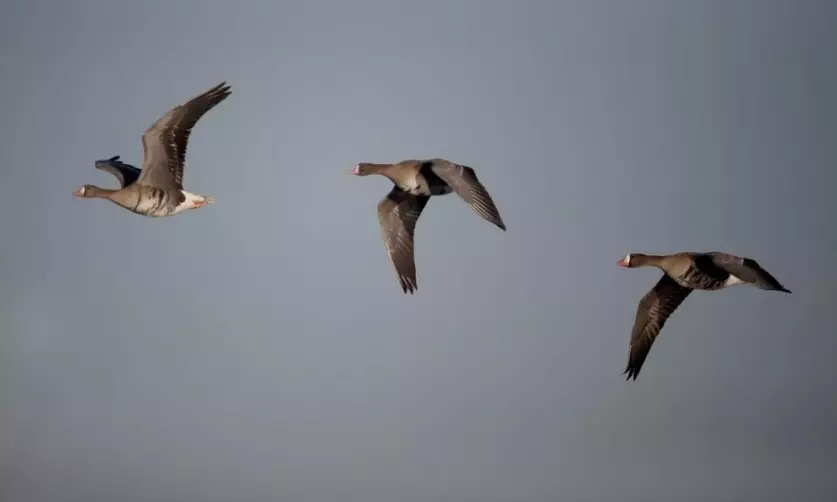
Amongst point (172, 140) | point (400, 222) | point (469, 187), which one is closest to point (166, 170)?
point (172, 140)

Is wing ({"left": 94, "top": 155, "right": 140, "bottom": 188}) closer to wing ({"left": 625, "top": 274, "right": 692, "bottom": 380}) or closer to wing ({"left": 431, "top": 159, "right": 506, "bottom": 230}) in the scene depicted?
wing ({"left": 431, "top": 159, "right": 506, "bottom": 230})

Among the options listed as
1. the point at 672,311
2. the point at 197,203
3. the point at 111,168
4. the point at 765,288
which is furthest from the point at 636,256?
the point at 111,168

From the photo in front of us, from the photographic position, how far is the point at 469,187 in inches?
667

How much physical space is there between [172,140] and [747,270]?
26.1 ft

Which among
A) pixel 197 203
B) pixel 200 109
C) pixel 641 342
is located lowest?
pixel 641 342

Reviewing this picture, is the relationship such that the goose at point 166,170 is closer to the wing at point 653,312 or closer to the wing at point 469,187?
the wing at point 469,187

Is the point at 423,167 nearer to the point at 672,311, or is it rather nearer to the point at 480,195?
the point at 480,195

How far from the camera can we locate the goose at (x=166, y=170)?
17.5 metres

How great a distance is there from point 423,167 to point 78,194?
199 inches

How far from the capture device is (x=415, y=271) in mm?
19469

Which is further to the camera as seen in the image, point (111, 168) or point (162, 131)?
point (111, 168)

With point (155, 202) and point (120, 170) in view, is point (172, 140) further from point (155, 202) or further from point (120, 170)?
point (120, 170)

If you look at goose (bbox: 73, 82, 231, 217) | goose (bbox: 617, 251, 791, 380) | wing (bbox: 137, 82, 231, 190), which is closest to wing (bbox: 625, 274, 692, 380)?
goose (bbox: 617, 251, 791, 380)

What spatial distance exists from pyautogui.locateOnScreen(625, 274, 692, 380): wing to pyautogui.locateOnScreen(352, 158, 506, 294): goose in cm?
330
